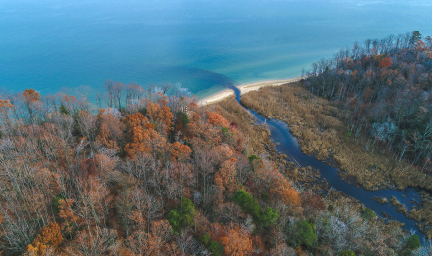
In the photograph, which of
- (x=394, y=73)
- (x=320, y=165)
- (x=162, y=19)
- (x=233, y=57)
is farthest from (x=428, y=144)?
(x=162, y=19)

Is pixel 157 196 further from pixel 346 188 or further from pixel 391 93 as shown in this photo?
pixel 391 93

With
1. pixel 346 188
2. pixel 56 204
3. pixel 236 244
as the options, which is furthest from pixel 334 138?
pixel 56 204

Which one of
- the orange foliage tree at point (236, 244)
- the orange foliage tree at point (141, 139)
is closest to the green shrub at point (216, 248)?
the orange foliage tree at point (236, 244)

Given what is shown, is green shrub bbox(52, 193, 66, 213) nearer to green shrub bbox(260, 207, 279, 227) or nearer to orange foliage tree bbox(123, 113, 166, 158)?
orange foliage tree bbox(123, 113, 166, 158)

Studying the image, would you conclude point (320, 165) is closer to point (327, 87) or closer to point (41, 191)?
point (327, 87)

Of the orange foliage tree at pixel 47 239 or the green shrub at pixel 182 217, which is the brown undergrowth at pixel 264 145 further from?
the orange foliage tree at pixel 47 239

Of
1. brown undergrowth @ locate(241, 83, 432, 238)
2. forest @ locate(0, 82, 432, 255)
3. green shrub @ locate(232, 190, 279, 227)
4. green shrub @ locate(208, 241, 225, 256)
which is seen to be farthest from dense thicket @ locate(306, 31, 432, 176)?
green shrub @ locate(208, 241, 225, 256)
